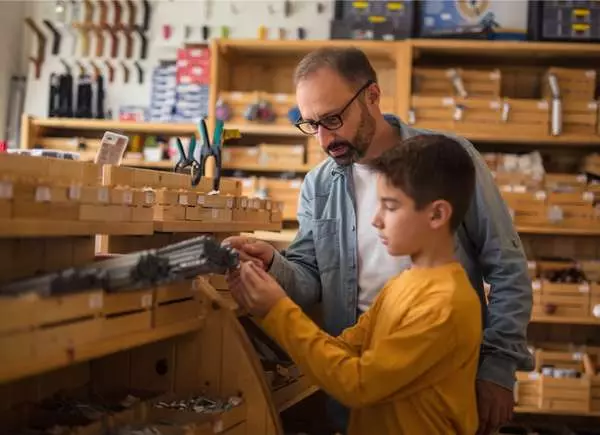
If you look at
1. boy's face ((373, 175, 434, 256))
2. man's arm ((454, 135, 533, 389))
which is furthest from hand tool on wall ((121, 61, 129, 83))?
boy's face ((373, 175, 434, 256))

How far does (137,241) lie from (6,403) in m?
0.53

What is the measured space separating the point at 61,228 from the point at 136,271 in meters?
0.15

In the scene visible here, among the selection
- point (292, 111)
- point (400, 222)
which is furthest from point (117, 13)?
point (400, 222)

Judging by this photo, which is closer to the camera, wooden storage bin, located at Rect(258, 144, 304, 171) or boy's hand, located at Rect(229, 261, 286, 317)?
boy's hand, located at Rect(229, 261, 286, 317)

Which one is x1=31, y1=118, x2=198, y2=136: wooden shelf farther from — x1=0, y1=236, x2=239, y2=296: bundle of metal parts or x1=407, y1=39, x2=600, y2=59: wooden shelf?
x1=0, y1=236, x2=239, y2=296: bundle of metal parts

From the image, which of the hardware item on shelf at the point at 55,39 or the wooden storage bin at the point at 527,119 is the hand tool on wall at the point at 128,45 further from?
the wooden storage bin at the point at 527,119

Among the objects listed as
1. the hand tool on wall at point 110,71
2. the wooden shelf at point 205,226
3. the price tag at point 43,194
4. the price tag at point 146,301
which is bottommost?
the price tag at point 146,301

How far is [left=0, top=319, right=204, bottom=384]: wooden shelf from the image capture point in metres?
1.10

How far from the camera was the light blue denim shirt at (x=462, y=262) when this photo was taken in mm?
1873

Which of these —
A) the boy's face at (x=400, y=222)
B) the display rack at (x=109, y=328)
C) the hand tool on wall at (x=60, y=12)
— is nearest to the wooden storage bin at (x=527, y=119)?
the display rack at (x=109, y=328)

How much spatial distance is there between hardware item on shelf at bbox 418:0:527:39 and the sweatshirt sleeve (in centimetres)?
366

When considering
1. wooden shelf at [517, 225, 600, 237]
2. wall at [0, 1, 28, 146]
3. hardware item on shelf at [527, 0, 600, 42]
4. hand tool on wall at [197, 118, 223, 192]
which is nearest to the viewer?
hand tool on wall at [197, 118, 223, 192]

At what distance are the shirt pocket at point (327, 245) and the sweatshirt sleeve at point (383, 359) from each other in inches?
22.4

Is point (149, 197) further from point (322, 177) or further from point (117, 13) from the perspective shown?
point (117, 13)
